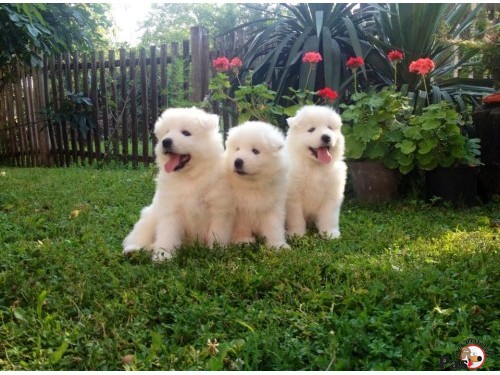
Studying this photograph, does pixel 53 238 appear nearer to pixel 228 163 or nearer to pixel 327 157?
pixel 228 163

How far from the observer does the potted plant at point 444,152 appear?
4438 millimetres

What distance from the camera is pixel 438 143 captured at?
4.52 meters

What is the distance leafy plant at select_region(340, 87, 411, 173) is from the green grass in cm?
129

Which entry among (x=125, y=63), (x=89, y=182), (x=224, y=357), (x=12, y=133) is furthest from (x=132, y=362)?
(x=12, y=133)

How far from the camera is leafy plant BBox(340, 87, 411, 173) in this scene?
466 centimetres

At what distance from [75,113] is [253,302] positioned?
800 centimetres

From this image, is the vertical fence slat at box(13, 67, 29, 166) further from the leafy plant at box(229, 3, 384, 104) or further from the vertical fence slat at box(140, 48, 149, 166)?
the leafy plant at box(229, 3, 384, 104)

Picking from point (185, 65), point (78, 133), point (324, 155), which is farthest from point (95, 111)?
point (324, 155)

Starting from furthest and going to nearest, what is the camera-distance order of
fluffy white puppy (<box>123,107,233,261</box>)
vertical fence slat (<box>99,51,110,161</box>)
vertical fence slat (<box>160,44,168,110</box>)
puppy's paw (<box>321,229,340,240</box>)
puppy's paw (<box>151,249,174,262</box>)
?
1. vertical fence slat (<box>99,51,110,161</box>)
2. vertical fence slat (<box>160,44,168,110</box>)
3. puppy's paw (<box>321,229,340,240</box>)
4. fluffy white puppy (<box>123,107,233,261</box>)
5. puppy's paw (<box>151,249,174,262</box>)

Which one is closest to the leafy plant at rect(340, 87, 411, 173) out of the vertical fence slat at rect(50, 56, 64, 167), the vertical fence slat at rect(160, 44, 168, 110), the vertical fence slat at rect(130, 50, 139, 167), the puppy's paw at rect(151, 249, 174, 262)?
the puppy's paw at rect(151, 249, 174, 262)

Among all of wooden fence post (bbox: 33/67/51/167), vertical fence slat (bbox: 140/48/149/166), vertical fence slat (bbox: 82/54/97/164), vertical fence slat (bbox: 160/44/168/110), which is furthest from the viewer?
wooden fence post (bbox: 33/67/51/167)

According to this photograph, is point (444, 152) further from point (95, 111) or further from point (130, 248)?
point (95, 111)

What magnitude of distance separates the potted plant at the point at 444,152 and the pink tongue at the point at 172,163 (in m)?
2.46

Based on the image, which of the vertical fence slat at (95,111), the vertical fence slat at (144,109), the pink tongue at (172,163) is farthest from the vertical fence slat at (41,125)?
the pink tongue at (172,163)
